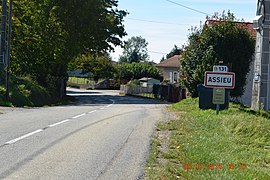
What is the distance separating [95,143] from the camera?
11.5m

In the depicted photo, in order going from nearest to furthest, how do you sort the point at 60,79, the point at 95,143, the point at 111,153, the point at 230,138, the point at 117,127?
the point at 111,153 < the point at 95,143 < the point at 230,138 < the point at 117,127 < the point at 60,79

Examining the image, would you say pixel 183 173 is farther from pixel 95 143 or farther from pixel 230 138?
pixel 230 138

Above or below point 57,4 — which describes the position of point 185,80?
below

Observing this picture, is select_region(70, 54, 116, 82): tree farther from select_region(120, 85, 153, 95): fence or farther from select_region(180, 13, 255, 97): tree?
select_region(180, 13, 255, 97): tree

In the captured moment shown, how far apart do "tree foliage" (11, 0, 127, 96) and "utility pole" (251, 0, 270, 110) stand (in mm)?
19344

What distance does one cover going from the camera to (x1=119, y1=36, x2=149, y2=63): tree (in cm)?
14436

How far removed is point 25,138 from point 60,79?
33.7m

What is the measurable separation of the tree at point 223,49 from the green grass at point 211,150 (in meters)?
11.6

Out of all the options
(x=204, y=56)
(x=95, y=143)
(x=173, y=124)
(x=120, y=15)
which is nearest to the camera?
(x=95, y=143)

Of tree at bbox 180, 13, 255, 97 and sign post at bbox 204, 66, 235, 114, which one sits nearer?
sign post at bbox 204, 66, 235, 114

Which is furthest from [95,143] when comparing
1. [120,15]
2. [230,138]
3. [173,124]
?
[120,15]

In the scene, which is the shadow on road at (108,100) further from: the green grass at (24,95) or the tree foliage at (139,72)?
the tree foliage at (139,72)

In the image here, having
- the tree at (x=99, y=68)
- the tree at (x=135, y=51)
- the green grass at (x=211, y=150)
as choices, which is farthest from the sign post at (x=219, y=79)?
the tree at (x=135, y=51)
